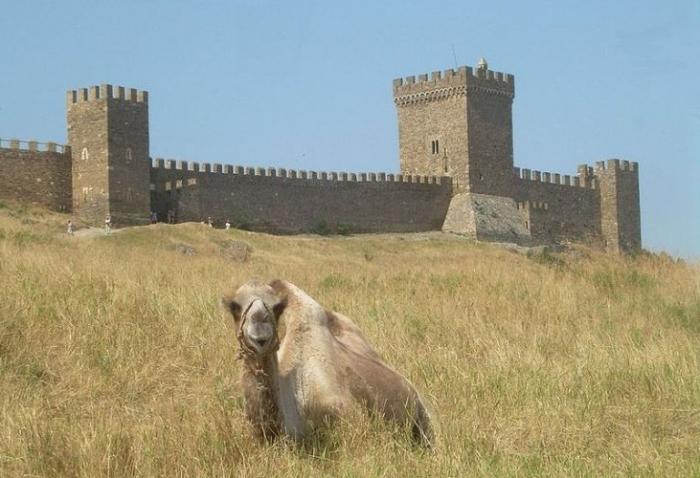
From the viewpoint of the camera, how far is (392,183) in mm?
42938

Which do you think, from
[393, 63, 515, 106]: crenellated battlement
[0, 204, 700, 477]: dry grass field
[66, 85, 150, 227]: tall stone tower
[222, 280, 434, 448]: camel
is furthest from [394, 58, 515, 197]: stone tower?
[222, 280, 434, 448]: camel

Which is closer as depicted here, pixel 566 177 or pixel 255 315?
pixel 255 315

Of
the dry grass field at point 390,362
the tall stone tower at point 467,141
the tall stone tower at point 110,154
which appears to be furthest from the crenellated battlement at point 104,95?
the dry grass field at point 390,362

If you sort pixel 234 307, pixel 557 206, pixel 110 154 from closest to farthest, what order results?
pixel 234 307 < pixel 110 154 < pixel 557 206

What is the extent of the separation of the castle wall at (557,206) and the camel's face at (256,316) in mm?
42062

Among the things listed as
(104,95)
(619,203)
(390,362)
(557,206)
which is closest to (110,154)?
(104,95)

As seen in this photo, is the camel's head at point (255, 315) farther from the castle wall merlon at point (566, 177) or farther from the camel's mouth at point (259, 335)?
the castle wall merlon at point (566, 177)

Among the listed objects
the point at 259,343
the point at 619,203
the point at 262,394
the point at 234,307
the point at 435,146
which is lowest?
the point at 262,394

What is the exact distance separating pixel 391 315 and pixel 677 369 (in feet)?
7.17

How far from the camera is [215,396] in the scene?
4.76 meters

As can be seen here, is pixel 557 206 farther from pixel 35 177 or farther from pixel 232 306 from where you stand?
pixel 232 306

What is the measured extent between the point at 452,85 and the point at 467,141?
2.30 metres

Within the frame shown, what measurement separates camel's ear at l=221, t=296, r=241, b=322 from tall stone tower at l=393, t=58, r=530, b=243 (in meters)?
38.4

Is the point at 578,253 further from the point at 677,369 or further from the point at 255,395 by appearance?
the point at 255,395
